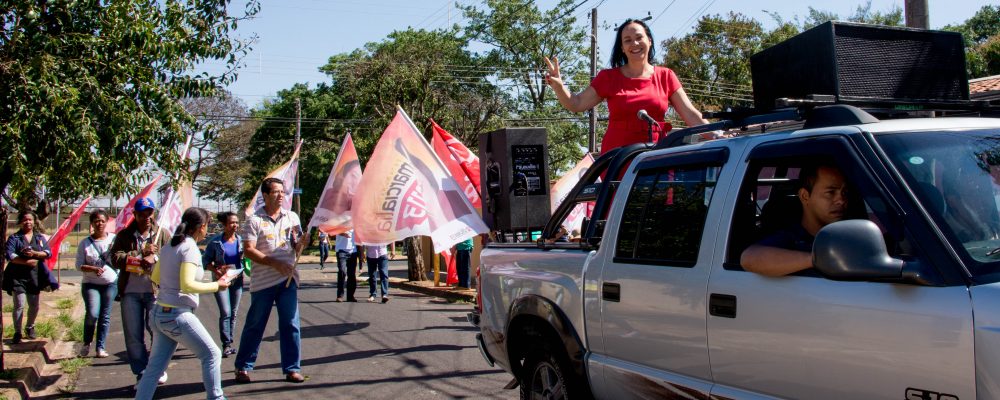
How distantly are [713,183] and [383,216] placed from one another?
7462mm

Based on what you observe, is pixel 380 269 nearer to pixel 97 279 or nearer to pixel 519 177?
pixel 97 279

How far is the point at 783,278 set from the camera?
3186 mm

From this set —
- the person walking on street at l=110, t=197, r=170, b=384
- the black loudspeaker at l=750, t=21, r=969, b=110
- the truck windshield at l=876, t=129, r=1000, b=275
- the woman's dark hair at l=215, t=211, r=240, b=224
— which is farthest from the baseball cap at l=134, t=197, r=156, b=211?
the truck windshield at l=876, t=129, r=1000, b=275

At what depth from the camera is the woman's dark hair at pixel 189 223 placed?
6609mm

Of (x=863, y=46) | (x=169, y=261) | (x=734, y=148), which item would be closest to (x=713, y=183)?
(x=734, y=148)

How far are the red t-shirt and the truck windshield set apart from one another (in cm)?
315

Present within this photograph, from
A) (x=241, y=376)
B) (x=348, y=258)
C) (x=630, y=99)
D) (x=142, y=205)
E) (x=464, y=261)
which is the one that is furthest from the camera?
(x=464, y=261)

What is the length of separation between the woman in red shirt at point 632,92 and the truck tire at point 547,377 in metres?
1.92

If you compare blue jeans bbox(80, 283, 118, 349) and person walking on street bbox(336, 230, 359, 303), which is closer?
blue jeans bbox(80, 283, 118, 349)

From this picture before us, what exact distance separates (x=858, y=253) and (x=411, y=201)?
8425 millimetres

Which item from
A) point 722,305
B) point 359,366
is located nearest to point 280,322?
point 359,366

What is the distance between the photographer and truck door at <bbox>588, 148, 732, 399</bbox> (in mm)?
3680

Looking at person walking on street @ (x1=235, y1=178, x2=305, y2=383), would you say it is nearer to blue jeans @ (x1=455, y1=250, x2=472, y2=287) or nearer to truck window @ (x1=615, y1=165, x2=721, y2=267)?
truck window @ (x1=615, y1=165, x2=721, y2=267)

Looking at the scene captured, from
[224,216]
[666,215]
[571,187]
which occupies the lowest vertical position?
[666,215]
